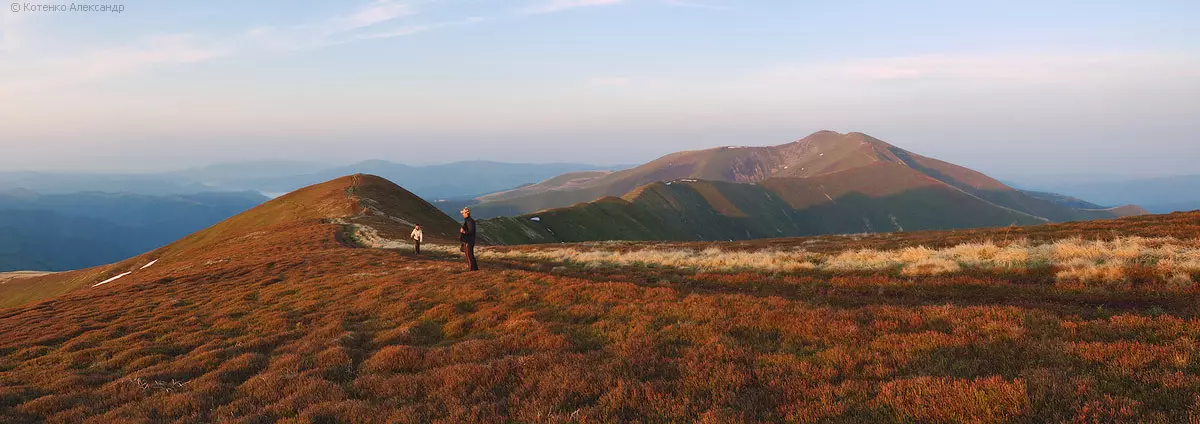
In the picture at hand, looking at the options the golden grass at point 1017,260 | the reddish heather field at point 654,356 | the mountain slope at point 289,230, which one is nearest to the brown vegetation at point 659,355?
the reddish heather field at point 654,356

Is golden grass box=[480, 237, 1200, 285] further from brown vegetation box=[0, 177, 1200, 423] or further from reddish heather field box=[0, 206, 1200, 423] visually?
reddish heather field box=[0, 206, 1200, 423]

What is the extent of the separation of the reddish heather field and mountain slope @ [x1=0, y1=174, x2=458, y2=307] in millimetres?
33058

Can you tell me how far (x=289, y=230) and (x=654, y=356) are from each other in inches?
2674

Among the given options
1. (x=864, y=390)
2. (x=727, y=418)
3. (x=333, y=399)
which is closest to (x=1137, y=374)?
(x=864, y=390)

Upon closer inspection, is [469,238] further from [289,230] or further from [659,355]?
[289,230]

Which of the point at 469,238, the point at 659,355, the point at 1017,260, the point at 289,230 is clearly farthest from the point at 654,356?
the point at 289,230

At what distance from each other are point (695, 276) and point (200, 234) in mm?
94440

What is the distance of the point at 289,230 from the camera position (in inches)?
2441

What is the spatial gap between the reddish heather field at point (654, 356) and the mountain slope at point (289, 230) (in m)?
33.1

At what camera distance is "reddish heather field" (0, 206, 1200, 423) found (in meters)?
6.68

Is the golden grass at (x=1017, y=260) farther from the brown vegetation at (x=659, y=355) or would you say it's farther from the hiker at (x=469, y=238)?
the hiker at (x=469, y=238)

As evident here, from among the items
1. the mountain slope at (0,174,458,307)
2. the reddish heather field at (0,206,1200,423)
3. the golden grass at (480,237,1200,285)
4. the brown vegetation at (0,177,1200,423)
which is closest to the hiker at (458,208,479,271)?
the brown vegetation at (0,177,1200,423)

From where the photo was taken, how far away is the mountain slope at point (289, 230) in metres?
51.8

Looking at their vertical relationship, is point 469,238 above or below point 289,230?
above
